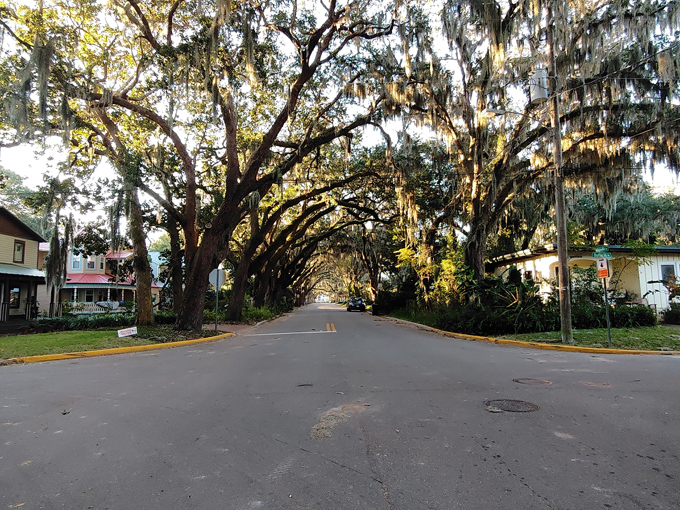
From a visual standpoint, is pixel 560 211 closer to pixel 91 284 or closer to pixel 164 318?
pixel 164 318

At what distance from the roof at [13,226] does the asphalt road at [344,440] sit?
18.8 m

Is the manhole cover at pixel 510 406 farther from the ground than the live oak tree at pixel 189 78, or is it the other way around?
the live oak tree at pixel 189 78

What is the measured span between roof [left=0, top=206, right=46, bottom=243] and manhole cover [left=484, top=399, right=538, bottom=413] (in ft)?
83.3

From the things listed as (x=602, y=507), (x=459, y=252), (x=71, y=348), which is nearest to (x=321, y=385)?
(x=602, y=507)

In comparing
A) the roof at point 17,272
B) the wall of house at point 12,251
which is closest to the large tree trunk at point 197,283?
the roof at point 17,272

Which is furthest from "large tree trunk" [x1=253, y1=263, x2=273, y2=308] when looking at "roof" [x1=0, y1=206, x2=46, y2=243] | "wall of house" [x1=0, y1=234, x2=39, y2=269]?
"roof" [x1=0, y1=206, x2=46, y2=243]

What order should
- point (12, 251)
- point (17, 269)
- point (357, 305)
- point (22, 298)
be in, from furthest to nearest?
1. point (357, 305)
2. point (22, 298)
3. point (12, 251)
4. point (17, 269)

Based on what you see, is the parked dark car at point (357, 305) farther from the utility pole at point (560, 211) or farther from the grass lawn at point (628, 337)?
the utility pole at point (560, 211)

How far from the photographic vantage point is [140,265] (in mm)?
16578

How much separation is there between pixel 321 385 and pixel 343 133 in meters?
11.9

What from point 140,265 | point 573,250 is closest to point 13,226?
point 140,265

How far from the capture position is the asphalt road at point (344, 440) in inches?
124

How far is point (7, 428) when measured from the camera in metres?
4.74

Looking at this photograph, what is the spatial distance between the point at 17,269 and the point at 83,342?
13.3m
